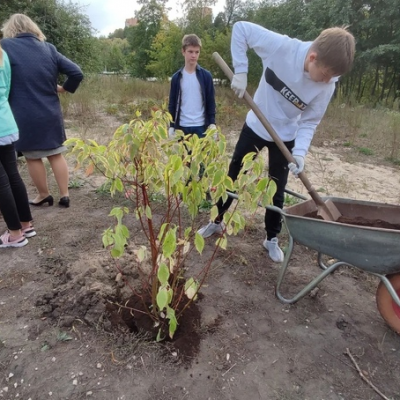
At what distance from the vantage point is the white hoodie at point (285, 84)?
6.54 ft

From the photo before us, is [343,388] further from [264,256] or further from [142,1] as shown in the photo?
[142,1]

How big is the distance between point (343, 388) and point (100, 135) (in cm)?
545

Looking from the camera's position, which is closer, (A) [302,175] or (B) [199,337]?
(B) [199,337]

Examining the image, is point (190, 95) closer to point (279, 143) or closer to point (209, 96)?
point (209, 96)

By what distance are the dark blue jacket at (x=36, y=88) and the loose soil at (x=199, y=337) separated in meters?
0.91

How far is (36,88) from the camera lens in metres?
2.69

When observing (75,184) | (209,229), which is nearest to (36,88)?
(75,184)

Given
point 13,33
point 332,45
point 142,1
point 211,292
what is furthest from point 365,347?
point 142,1

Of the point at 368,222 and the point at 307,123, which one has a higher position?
the point at 307,123

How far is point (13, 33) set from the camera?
2.59 metres

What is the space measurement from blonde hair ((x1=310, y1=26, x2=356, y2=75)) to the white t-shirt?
1.64m

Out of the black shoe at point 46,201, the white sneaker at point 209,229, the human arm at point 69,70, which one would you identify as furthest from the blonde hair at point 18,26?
the white sneaker at point 209,229

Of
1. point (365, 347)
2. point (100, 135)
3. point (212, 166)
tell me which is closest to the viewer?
point (212, 166)

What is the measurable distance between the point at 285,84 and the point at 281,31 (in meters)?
16.4
